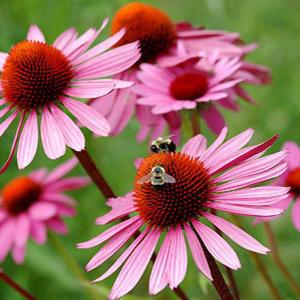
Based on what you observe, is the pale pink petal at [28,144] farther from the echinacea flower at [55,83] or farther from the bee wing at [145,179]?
the bee wing at [145,179]

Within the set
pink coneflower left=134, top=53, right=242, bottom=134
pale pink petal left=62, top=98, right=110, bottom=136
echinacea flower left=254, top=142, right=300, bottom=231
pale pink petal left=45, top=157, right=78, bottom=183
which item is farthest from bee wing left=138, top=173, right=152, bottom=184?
pale pink petal left=45, top=157, right=78, bottom=183

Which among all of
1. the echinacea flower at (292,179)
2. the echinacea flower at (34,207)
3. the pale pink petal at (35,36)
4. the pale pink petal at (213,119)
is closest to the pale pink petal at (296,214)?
the echinacea flower at (292,179)

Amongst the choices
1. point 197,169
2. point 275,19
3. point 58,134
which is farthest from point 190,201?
point 275,19

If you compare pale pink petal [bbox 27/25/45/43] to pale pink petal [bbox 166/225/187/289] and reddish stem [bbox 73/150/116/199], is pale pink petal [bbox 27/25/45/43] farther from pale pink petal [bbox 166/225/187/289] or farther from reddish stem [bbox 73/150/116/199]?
pale pink petal [bbox 166/225/187/289]

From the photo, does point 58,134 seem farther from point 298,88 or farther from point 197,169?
point 298,88

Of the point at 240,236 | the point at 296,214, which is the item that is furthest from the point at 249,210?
the point at 296,214

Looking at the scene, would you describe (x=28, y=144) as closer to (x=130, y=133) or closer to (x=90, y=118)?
(x=90, y=118)
